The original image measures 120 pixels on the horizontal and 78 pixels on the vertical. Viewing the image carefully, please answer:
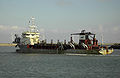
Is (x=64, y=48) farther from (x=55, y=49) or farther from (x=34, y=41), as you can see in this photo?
(x=34, y=41)

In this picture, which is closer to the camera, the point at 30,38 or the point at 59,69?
the point at 59,69

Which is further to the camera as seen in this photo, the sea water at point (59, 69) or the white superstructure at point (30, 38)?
the white superstructure at point (30, 38)

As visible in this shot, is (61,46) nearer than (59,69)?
No

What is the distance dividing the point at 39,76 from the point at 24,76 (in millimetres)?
2443

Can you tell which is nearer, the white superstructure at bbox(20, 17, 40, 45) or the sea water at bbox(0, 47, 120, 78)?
the sea water at bbox(0, 47, 120, 78)

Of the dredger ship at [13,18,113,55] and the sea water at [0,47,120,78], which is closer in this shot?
the sea water at [0,47,120,78]

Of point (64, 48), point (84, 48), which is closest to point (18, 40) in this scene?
point (64, 48)

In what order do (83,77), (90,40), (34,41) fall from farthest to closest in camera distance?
(34,41)
(90,40)
(83,77)

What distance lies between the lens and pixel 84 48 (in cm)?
8812

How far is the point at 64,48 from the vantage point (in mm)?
94438

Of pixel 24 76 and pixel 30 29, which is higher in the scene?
pixel 30 29

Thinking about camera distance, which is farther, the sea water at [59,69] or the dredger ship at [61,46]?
the dredger ship at [61,46]

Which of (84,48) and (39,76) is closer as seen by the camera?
(39,76)

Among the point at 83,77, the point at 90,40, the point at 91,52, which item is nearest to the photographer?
the point at 83,77
